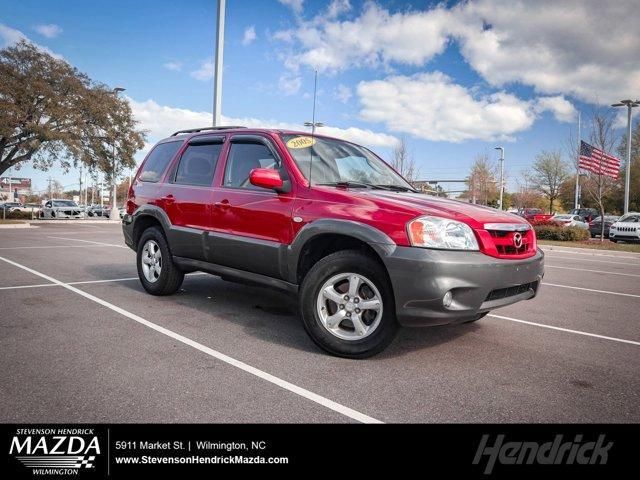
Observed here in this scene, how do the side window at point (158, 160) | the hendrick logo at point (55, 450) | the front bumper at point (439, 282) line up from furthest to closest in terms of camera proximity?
the side window at point (158, 160), the front bumper at point (439, 282), the hendrick logo at point (55, 450)

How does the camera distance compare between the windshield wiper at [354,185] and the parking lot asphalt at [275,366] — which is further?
the windshield wiper at [354,185]

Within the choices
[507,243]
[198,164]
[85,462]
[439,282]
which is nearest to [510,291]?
[507,243]

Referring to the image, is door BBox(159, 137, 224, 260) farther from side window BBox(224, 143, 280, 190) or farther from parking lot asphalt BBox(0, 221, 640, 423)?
parking lot asphalt BBox(0, 221, 640, 423)

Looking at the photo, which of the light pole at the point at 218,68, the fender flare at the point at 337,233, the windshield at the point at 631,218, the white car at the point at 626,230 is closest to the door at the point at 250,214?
the fender flare at the point at 337,233

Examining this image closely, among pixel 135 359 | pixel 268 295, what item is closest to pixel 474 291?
pixel 135 359

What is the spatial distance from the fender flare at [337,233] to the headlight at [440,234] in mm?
183

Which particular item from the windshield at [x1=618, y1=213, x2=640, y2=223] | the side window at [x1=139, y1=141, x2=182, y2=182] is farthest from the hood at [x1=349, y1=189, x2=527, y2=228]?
the windshield at [x1=618, y1=213, x2=640, y2=223]

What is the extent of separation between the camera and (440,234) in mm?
3344

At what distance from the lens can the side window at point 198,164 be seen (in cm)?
506

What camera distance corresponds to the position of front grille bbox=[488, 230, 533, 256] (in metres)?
3.53

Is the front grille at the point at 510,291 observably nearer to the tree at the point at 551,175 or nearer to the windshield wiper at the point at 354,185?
the windshield wiper at the point at 354,185

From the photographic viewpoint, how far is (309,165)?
4281 mm

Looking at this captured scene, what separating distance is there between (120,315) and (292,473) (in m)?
3.29

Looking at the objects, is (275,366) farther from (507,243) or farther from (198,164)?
(198,164)
